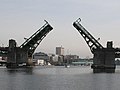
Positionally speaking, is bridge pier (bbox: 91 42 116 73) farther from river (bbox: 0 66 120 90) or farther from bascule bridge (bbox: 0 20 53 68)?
river (bbox: 0 66 120 90)

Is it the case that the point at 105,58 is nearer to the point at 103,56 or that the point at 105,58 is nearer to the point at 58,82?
the point at 103,56

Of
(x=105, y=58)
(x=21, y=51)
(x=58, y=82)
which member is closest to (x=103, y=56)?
(x=105, y=58)

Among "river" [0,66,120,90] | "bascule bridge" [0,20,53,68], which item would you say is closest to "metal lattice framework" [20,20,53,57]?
"bascule bridge" [0,20,53,68]

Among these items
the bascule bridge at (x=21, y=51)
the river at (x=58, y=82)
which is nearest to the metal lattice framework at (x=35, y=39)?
the bascule bridge at (x=21, y=51)

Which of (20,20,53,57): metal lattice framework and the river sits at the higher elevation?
(20,20,53,57): metal lattice framework

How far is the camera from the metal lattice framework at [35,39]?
78569 mm

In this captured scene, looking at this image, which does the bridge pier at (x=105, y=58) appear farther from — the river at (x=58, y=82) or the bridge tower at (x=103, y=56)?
the river at (x=58, y=82)

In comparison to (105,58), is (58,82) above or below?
below

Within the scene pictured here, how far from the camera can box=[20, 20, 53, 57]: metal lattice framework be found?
78569mm

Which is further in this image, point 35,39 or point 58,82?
point 35,39

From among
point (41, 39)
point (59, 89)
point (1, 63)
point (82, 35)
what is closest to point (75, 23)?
point (82, 35)

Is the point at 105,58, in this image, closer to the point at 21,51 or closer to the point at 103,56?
the point at 103,56

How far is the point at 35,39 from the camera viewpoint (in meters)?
82.2

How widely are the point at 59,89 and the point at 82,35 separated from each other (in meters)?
44.2
